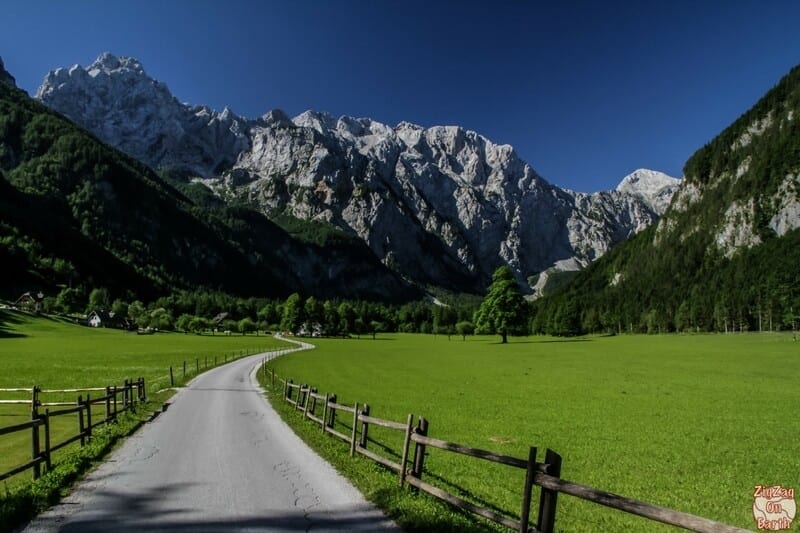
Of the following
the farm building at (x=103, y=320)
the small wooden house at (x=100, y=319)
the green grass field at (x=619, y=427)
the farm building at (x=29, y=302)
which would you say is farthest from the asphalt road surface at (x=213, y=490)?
the farm building at (x=29, y=302)

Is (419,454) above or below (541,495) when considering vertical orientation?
below

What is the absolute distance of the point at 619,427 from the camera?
2345cm

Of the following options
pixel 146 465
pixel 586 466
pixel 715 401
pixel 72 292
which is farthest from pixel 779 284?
pixel 72 292

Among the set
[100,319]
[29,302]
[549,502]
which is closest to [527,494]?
[549,502]

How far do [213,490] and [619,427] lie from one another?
60.8ft

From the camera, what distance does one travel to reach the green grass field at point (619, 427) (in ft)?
46.7

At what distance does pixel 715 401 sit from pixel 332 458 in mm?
25140

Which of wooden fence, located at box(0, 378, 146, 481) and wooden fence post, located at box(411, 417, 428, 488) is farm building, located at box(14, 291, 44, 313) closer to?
wooden fence, located at box(0, 378, 146, 481)

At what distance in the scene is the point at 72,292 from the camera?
190 m

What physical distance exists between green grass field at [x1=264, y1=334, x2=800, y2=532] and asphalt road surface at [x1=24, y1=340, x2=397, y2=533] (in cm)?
303

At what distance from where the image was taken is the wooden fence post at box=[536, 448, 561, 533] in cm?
867

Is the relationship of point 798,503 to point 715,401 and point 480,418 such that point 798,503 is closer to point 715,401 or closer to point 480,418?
point 480,418

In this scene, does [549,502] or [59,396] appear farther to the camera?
[59,396]

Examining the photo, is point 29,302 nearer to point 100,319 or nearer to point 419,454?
point 100,319
